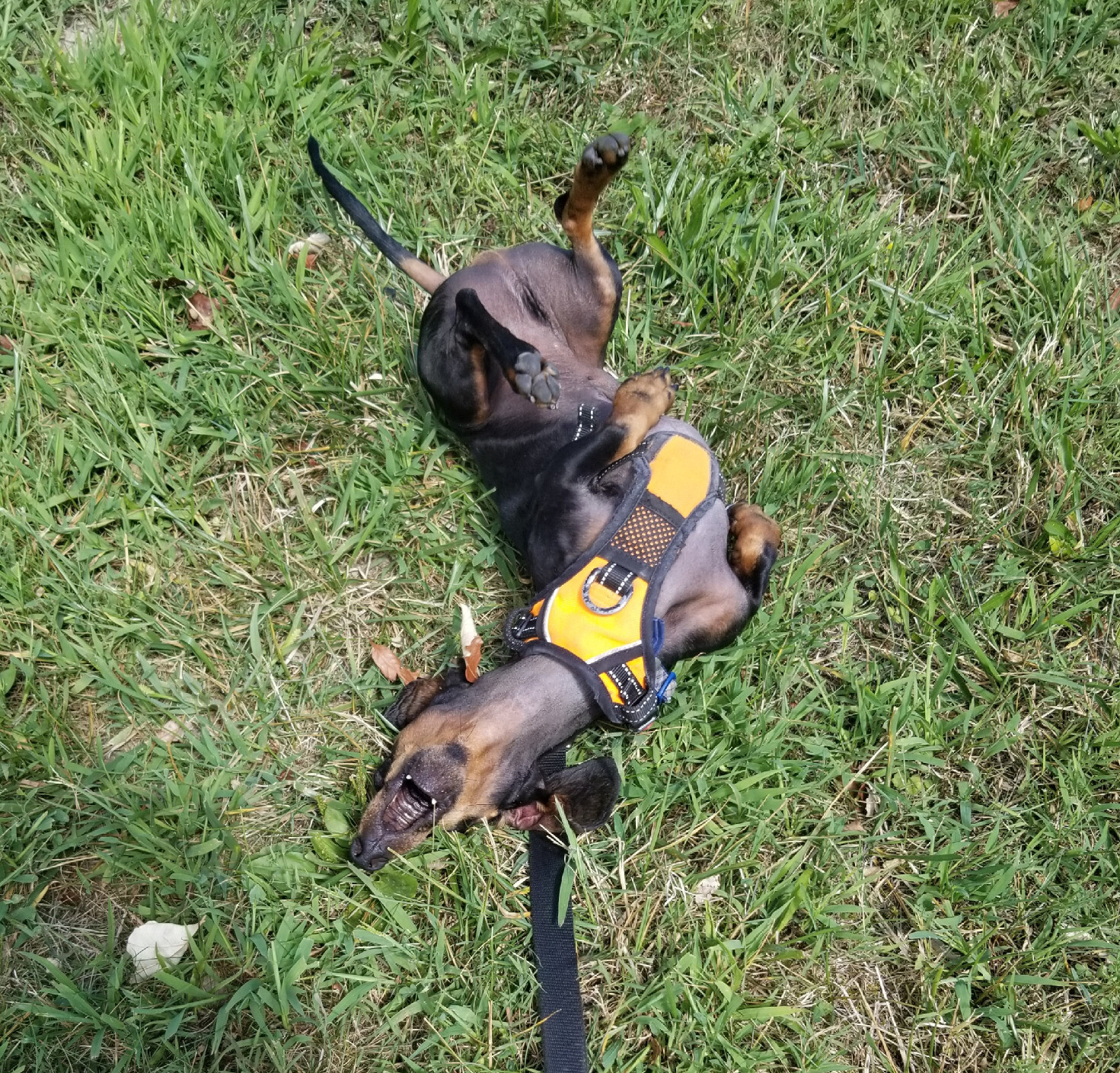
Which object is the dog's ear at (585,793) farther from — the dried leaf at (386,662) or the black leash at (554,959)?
the dried leaf at (386,662)

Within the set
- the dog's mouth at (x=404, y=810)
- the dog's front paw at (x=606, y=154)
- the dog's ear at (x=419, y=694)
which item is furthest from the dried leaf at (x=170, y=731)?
the dog's front paw at (x=606, y=154)

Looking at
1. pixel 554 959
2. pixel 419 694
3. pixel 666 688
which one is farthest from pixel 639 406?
pixel 554 959

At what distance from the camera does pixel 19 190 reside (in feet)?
11.0

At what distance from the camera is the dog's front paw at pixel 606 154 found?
277 cm

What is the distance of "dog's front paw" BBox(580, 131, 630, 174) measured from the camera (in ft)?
9.08

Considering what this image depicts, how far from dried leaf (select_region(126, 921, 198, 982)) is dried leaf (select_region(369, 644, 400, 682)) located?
2.96 feet

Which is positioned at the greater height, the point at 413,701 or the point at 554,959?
the point at 413,701

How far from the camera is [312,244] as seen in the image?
3.41m

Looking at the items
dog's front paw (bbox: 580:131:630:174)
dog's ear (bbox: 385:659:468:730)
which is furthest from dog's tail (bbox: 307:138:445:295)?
dog's ear (bbox: 385:659:468:730)

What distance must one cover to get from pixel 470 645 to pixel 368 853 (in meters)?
0.68

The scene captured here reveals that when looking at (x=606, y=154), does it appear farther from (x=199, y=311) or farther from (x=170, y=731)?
(x=170, y=731)

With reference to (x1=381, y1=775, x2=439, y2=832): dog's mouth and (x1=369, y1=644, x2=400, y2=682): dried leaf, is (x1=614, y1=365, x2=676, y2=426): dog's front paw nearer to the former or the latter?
(x1=369, y1=644, x2=400, y2=682): dried leaf

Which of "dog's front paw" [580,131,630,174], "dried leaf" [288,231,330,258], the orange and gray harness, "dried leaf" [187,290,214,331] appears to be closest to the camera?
the orange and gray harness

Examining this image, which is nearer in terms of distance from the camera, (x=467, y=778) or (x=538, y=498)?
(x=467, y=778)
